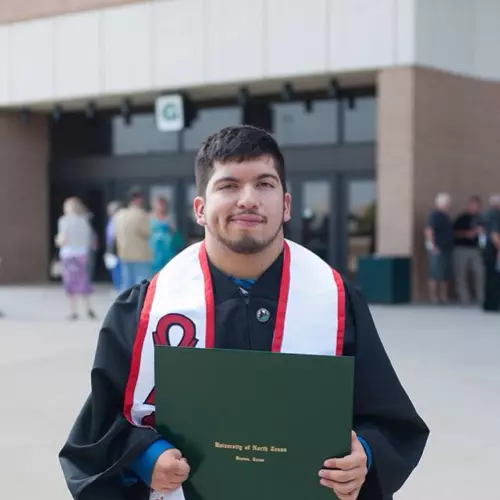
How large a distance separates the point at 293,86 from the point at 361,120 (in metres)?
1.75

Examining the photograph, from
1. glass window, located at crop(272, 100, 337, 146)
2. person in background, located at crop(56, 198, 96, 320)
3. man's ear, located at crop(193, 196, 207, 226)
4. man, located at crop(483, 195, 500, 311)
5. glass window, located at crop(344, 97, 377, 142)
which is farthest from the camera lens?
glass window, located at crop(272, 100, 337, 146)

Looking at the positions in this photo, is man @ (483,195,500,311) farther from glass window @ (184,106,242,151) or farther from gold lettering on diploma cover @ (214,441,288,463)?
gold lettering on diploma cover @ (214,441,288,463)

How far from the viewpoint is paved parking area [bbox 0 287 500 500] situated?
432 centimetres

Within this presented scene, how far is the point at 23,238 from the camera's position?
19.1 m

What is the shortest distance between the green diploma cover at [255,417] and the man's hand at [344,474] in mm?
18

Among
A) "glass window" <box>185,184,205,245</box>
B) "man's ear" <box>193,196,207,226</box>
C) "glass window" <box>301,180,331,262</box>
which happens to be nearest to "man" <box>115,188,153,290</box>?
"glass window" <box>301,180,331,262</box>

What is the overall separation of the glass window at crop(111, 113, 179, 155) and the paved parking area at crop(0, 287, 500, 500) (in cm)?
764

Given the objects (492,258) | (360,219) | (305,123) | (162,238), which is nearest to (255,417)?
(162,238)

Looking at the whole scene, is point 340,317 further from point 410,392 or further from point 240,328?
point 410,392

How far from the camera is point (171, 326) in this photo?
186cm

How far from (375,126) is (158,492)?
14.8m

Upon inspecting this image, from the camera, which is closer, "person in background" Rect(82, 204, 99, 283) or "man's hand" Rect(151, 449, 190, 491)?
"man's hand" Rect(151, 449, 190, 491)

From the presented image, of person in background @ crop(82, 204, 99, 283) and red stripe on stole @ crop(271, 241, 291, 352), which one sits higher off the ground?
red stripe on stole @ crop(271, 241, 291, 352)

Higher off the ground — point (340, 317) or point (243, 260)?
point (243, 260)
